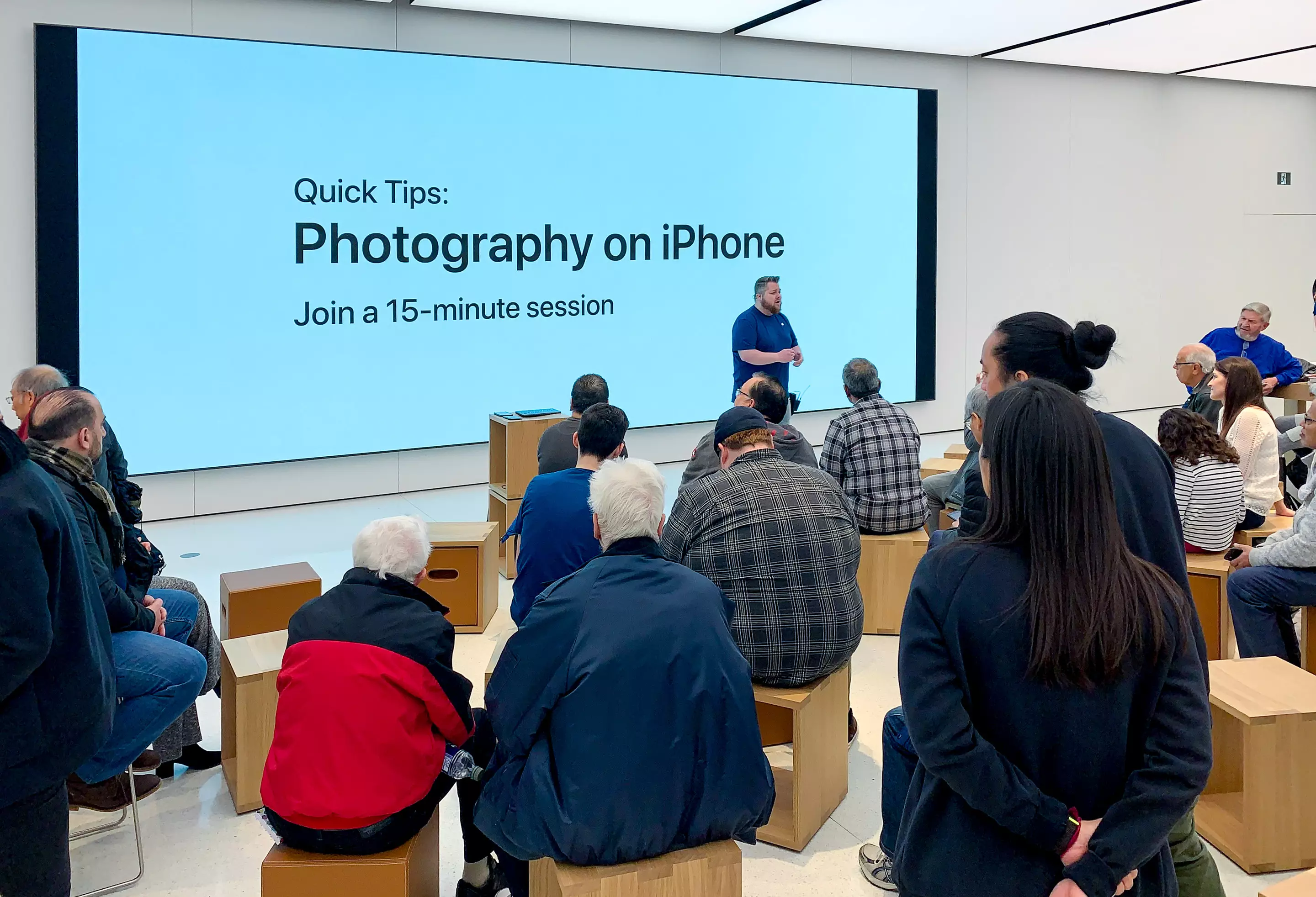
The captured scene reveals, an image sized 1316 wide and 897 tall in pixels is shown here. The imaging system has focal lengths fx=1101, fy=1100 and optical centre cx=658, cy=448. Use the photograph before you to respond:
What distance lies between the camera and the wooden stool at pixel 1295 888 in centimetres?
187

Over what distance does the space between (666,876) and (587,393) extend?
2969 mm

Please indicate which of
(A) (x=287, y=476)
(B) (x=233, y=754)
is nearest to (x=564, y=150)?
(A) (x=287, y=476)

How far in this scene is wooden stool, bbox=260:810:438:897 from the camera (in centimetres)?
237

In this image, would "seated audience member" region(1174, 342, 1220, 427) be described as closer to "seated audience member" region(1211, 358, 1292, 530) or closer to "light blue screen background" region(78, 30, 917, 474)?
"seated audience member" region(1211, 358, 1292, 530)

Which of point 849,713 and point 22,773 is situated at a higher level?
point 22,773

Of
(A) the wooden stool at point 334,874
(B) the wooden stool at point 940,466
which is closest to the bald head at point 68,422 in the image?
(A) the wooden stool at point 334,874

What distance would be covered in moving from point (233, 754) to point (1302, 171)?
11992 millimetres

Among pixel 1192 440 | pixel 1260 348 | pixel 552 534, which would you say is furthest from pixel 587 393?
pixel 1260 348

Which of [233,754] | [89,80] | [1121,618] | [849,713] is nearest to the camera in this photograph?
[1121,618]

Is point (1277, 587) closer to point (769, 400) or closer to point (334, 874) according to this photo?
point (769, 400)

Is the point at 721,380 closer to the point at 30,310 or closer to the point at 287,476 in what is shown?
the point at 287,476

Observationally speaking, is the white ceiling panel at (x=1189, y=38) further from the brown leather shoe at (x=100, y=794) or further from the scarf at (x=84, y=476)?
the brown leather shoe at (x=100, y=794)

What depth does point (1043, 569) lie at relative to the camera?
5.01ft

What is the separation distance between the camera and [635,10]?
23.9 feet
